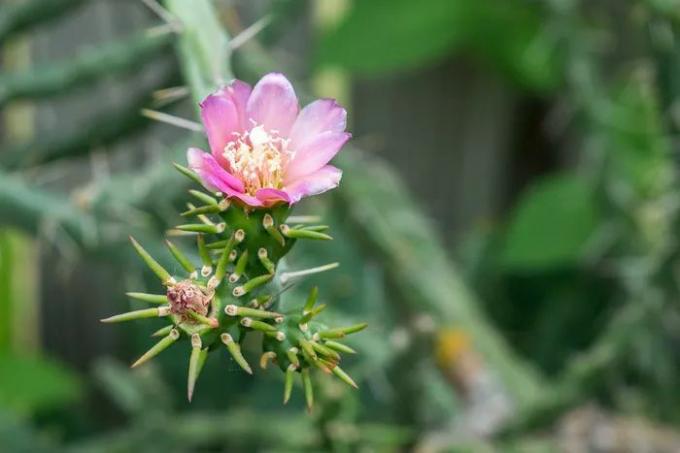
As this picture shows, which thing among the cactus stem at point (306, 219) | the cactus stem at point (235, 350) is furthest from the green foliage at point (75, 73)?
the cactus stem at point (235, 350)

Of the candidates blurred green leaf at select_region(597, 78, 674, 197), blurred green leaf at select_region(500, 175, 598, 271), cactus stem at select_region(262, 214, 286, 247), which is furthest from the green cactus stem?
blurred green leaf at select_region(500, 175, 598, 271)

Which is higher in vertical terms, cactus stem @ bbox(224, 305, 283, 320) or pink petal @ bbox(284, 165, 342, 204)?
pink petal @ bbox(284, 165, 342, 204)

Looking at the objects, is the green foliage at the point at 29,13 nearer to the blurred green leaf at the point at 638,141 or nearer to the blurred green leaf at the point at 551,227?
the blurred green leaf at the point at 638,141

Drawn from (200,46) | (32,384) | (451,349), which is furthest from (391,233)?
(200,46)

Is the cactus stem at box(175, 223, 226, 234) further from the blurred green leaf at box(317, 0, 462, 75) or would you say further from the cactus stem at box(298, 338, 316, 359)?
the blurred green leaf at box(317, 0, 462, 75)

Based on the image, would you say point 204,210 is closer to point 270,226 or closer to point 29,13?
point 270,226

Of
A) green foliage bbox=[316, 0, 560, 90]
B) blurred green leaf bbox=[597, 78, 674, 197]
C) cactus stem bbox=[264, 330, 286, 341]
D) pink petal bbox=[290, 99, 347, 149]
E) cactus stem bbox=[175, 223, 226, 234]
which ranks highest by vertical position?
pink petal bbox=[290, 99, 347, 149]

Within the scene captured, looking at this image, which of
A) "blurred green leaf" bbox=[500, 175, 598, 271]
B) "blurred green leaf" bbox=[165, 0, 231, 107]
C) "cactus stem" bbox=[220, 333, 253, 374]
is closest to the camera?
"cactus stem" bbox=[220, 333, 253, 374]
